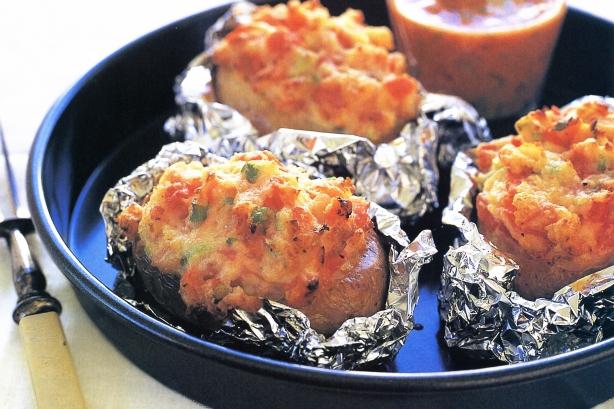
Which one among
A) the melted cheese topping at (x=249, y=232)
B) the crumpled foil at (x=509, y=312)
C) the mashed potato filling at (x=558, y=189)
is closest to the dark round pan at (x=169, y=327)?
the crumpled foil at (x=509, y=312)

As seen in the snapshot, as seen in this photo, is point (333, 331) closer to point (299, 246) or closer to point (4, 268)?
point (299, 246)

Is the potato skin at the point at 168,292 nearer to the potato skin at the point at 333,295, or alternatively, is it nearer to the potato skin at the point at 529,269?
the potato skin at the point at 333,295

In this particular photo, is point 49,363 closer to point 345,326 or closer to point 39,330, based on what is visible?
point 39,330

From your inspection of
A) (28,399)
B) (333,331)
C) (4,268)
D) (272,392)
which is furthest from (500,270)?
(4,268)

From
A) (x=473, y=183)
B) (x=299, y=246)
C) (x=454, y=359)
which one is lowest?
(x=454, y=359)

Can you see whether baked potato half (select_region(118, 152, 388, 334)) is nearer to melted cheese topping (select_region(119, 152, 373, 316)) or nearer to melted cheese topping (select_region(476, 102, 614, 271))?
melted cheese topping (select_region(119, 152, 373, 316))

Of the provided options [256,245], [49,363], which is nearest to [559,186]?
[256,245]
